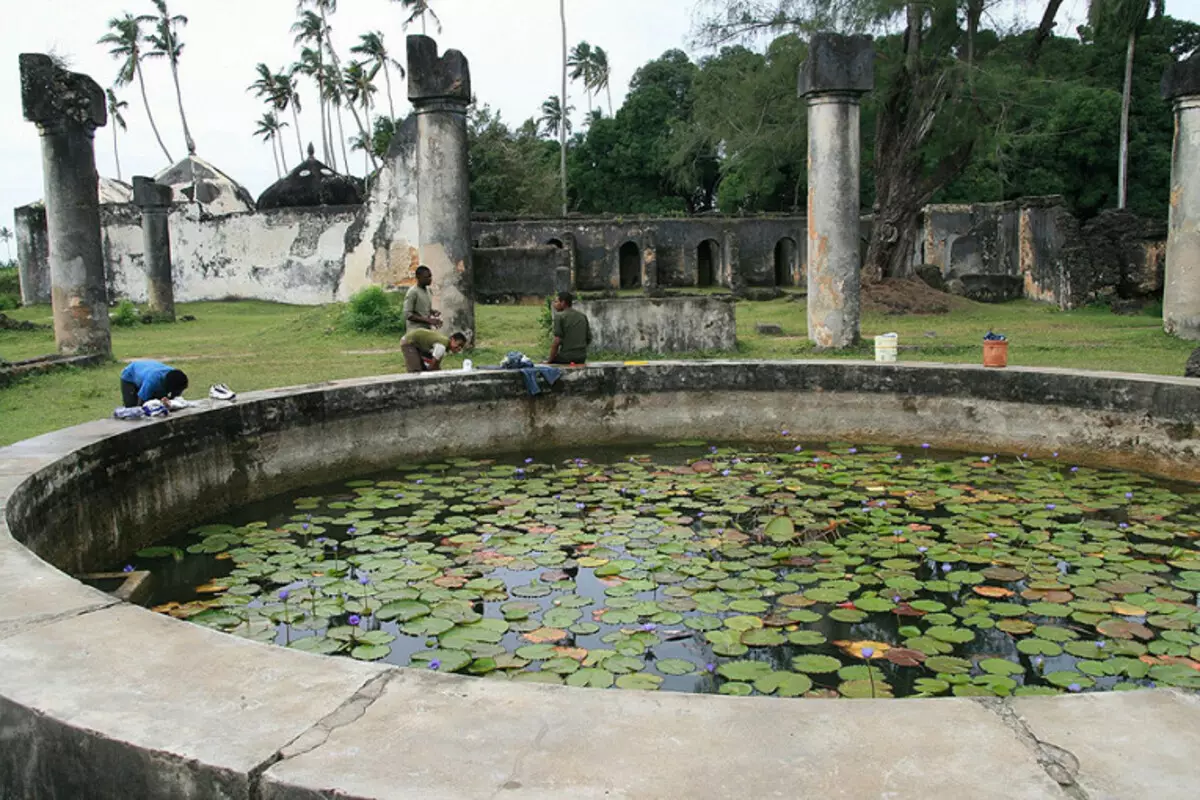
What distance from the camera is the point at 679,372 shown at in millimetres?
7562

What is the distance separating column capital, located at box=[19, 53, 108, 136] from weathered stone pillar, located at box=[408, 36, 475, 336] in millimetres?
3537

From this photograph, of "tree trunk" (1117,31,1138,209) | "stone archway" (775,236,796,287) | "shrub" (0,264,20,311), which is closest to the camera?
"shrub" (0,264,20,311)

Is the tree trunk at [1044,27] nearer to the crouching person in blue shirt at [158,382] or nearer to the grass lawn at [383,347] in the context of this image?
the grass lawn at [383,347]

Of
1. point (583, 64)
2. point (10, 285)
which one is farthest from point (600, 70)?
point (10, 285)

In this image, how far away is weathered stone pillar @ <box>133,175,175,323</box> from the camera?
1947 centimetres

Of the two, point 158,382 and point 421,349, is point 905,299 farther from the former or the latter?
point 158,382

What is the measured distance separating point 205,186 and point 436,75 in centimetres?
2220

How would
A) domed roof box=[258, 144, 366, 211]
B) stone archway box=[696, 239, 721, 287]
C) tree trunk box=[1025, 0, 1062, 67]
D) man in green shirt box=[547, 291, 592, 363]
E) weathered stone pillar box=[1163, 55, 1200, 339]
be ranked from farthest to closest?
stone archway box=[696, 239, 721, 287] < domed roof box=[258, 144, 366, 211] < tree trunk box=[1025, 0, 1062, 67] < weathered stone pillar box=[1163, 55, 1200, 339] < man in green shirt box=[547, 291, 592, 363]

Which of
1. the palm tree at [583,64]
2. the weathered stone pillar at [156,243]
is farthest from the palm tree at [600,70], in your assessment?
the weathered stone pillar at [156,243]

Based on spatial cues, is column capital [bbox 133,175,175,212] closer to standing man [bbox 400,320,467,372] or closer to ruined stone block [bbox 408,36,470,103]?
ruined stone block [bbox 408,36,470,103]

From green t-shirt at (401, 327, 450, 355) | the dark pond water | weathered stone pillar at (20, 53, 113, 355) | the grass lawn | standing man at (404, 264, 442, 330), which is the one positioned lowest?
the dark pond water

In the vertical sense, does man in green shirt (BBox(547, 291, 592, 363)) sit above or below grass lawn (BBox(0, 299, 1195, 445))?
above

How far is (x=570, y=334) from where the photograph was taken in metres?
7.82

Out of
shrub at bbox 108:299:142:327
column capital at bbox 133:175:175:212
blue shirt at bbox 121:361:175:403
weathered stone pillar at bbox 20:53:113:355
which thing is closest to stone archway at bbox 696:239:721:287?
column capital at bbox 133:175:175:212
